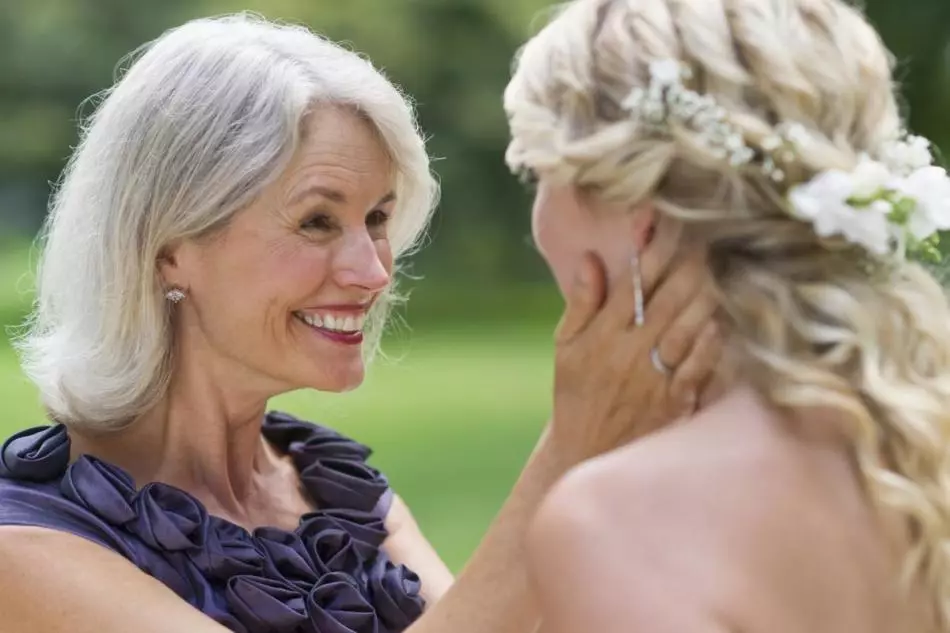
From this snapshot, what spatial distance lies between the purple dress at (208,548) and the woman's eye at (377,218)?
1.95ft

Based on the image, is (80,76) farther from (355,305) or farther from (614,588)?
(614,588)

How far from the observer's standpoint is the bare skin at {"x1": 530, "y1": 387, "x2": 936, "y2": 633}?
163 cm

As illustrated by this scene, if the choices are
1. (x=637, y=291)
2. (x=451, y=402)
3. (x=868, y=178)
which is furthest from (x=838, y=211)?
(x=451, y=402)

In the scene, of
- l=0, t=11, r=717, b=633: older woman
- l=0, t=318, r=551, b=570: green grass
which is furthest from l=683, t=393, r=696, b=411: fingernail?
l=0, t=318, r=551, b=570: green grass

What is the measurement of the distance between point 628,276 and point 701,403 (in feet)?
0.66

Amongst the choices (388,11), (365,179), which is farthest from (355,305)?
(388,11)

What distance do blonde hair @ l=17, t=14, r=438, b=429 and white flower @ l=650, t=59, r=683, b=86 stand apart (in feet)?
3.21

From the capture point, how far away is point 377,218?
9.16 ft

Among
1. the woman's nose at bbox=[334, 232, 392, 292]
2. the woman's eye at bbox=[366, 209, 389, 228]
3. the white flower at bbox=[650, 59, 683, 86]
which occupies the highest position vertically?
the white flower at bbox=[650, 59, 683, 86]

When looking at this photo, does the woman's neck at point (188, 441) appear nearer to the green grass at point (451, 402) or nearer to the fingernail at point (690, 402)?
the fingernail at point (690, 402)

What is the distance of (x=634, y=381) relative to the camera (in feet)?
6.75

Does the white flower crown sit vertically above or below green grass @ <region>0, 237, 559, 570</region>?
above

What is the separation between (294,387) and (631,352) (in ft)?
2.87

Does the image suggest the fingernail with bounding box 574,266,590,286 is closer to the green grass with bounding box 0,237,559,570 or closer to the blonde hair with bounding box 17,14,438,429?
the blonde hair with bounding box 17,14,438,429
